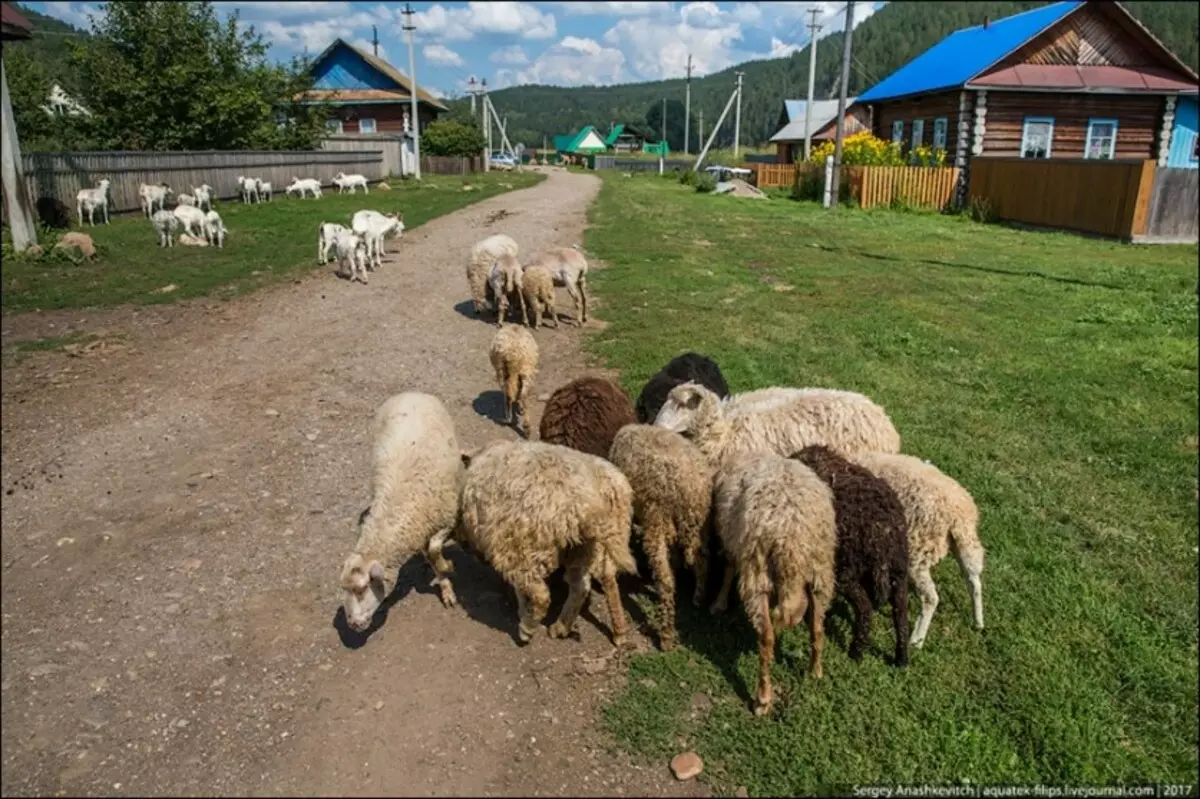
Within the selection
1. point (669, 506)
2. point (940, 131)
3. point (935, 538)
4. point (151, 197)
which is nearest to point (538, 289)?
point (669, 506)

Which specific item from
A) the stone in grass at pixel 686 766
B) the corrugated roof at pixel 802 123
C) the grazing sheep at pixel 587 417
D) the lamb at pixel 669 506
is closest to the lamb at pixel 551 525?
the lamb at pixel 669 506

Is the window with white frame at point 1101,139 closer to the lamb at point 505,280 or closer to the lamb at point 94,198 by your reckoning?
the lamb at point 505,280

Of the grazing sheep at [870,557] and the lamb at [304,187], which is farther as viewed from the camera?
the lamb at [304,187]

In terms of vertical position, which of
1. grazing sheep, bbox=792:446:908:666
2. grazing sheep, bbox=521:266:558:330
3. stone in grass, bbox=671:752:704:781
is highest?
grazing sheep, bbox=521:266:558:330

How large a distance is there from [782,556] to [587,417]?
2613 millimetres

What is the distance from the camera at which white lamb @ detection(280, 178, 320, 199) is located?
3156 cm

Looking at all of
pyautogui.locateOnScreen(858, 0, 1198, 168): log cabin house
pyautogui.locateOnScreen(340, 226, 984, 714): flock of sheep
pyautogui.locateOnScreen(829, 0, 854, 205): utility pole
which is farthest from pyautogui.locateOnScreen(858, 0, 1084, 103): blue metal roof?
pyautogui.locateOnScreen(340, 226, 984, 714): flock of sheep

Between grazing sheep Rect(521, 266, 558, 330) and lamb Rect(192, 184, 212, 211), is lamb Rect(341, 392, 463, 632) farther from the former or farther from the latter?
lamb Rect(192, 184, 212, 211)

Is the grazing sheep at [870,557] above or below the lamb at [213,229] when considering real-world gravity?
below

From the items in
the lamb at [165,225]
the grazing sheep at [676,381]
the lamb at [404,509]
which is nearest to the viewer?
the lamb at [404,509]

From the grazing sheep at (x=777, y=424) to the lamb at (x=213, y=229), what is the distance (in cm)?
1608

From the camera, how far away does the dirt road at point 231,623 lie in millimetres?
2672

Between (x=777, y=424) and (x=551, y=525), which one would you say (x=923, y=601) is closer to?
(x=777, y=424)

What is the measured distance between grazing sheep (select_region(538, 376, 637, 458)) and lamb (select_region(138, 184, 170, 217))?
19.9 m
